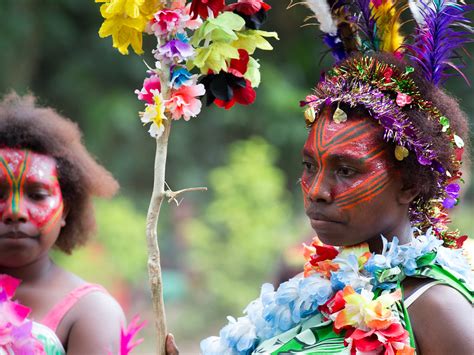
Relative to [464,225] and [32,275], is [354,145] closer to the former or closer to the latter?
[32,275]

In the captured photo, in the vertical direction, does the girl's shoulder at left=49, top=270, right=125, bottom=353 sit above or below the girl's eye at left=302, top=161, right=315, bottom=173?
below

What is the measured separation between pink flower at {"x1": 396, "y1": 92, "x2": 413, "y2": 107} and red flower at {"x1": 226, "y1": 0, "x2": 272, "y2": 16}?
1.90ft

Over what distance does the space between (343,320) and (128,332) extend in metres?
0.91

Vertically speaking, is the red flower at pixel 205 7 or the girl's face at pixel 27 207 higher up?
the red flower at pixel 205 7

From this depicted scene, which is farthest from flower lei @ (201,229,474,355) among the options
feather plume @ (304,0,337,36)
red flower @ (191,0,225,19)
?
red flower @ (191,0,225,19)

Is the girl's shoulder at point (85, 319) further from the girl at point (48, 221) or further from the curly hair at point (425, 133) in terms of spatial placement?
the curly hair at point (425, 133)

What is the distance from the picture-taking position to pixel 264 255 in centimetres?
1034

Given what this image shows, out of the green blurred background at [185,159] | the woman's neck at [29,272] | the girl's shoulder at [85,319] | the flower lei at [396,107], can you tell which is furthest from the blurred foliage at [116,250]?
the flower lei at [396,107]

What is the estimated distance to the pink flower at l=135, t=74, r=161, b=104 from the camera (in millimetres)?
3180

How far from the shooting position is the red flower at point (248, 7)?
10.3 ft

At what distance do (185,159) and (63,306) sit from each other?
933 centimetres

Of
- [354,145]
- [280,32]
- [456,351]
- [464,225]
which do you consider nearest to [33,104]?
[354,145]

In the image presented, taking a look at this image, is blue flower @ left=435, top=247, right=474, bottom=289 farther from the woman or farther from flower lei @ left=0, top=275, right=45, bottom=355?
flower lei @ left=0, top=275, right=45, bottom=355

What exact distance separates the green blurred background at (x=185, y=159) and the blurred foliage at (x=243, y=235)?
0.05 ft
